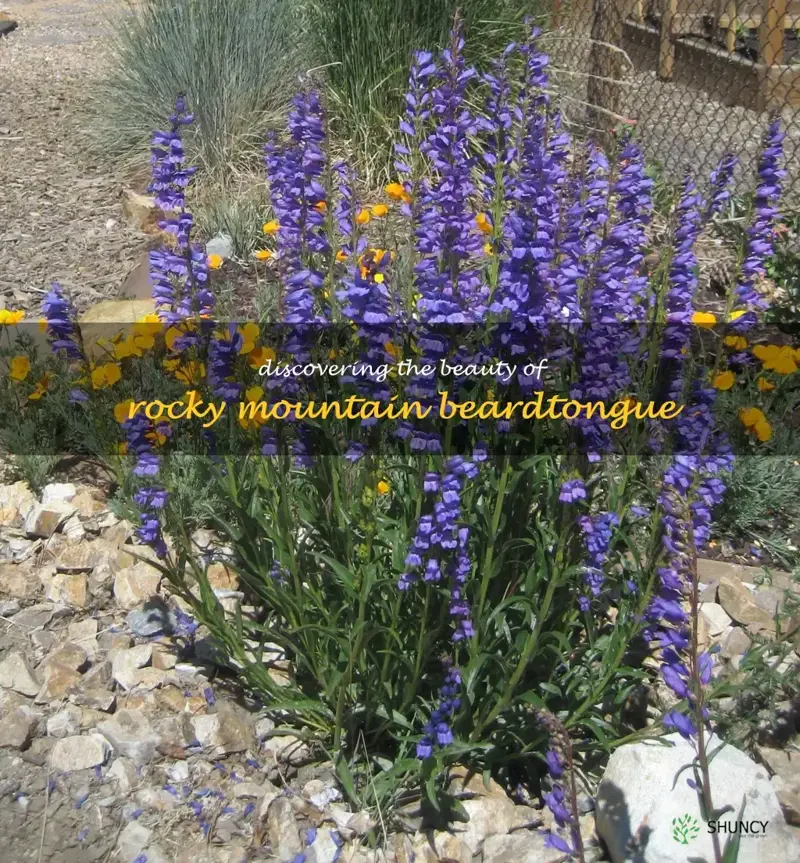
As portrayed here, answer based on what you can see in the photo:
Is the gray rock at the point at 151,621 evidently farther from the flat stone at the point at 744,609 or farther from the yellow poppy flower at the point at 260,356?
the flat stone at the point at 744,609

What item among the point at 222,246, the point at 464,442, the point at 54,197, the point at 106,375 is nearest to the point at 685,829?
the point at 464,442

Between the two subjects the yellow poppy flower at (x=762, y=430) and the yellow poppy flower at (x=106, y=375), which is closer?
the yellow poppy flower at (x=762, y=430)

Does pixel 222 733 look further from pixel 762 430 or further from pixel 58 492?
pixel 762 430

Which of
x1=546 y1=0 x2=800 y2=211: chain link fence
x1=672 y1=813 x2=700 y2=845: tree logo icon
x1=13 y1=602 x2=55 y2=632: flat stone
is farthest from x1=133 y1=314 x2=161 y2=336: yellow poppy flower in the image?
x1=546 y1=0 x2=800 y2=211: chain link fence

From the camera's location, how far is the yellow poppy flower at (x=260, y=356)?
2863 mm

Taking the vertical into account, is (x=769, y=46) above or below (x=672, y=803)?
above

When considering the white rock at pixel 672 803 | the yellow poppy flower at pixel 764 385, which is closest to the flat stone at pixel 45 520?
the white rock at pixel 672 803

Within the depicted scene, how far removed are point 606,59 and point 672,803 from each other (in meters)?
5.50

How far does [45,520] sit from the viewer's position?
3076mm

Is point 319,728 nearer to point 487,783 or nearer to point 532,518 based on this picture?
point 487,783

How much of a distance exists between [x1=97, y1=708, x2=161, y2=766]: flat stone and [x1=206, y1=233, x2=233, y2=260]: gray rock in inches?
123

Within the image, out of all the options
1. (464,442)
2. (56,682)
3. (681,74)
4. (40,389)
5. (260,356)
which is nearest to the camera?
(56,682)

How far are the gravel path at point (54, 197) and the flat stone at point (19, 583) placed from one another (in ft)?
7.59

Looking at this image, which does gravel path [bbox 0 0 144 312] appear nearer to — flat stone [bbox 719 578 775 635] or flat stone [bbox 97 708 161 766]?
flat stone [bbox 97 708 161 766]
